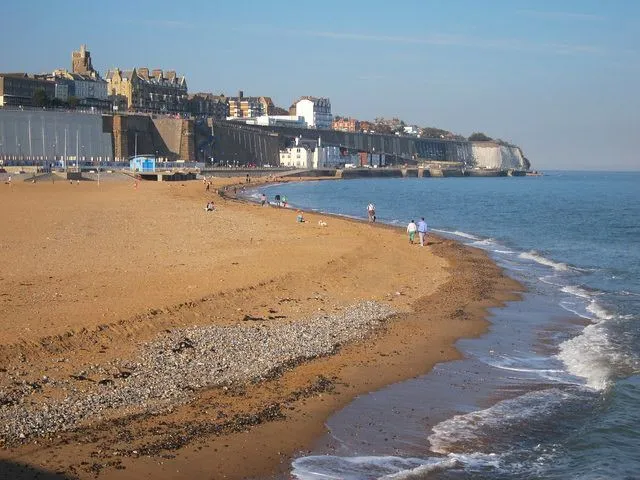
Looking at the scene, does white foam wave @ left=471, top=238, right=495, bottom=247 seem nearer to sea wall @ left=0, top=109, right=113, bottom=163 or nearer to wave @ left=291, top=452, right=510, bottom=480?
wave @ left=291, top=452, right=510, bottom=480

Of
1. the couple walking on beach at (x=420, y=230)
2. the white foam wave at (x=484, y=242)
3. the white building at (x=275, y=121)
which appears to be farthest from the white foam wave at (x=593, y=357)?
the white building at (x=275, y=121)

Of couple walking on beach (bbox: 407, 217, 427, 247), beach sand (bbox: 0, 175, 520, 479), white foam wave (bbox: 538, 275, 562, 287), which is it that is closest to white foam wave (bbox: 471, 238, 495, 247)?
beach sand (bbox: 0, 175, 520, 479)

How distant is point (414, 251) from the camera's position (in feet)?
102

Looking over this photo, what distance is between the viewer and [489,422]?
11.6 m

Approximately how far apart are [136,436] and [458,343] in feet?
29.0

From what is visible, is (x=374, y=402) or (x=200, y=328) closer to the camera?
(x=374, y=402)

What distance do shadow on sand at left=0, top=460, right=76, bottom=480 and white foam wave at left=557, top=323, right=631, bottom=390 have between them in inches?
360

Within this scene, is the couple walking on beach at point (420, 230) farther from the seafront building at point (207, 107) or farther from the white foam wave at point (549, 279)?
the seafront building at point (207, 107)

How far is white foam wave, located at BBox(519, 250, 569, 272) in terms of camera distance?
3030 cm

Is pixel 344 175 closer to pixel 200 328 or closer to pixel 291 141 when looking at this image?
pixel 291 141

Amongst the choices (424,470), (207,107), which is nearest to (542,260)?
(424,470)

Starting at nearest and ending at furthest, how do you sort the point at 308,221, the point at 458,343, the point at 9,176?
1. the point at 458,343
2. the point at 308,221
3. the point at 9,176

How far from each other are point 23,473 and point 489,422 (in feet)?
21.5

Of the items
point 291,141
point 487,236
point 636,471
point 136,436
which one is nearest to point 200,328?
point 136,436
